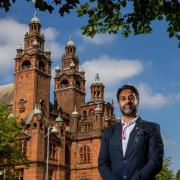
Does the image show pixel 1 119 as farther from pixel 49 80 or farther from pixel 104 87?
pixel 104 87

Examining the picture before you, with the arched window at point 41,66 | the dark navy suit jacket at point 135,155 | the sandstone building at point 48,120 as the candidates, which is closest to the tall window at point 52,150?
the sandstone building at point 48,120

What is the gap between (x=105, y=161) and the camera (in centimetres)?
586

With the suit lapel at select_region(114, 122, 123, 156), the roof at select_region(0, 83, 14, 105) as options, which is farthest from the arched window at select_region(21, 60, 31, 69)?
the suit lapel at select_region(114, 122, 123, 156)

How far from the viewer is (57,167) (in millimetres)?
65312

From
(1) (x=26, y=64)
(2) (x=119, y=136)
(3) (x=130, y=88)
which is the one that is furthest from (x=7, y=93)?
(2) (x=119, y=136)

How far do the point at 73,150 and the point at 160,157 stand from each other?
2620 inches

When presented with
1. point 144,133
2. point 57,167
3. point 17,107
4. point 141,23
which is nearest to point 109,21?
point 141,23

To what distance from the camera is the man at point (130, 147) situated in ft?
17.9

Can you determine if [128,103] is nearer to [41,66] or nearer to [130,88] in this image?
[130,88]

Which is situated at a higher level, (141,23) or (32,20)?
(32,20)

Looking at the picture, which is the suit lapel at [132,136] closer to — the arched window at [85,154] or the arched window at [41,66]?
the arched window at [85,154]

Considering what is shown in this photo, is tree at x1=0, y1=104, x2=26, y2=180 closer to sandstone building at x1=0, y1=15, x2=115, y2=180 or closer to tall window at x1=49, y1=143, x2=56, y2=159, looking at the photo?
sandstone building at x1=0, y1=15, x2=115, y2=180

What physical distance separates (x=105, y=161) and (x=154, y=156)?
743 millimetres

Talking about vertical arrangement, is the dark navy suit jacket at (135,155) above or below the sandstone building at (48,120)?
below
